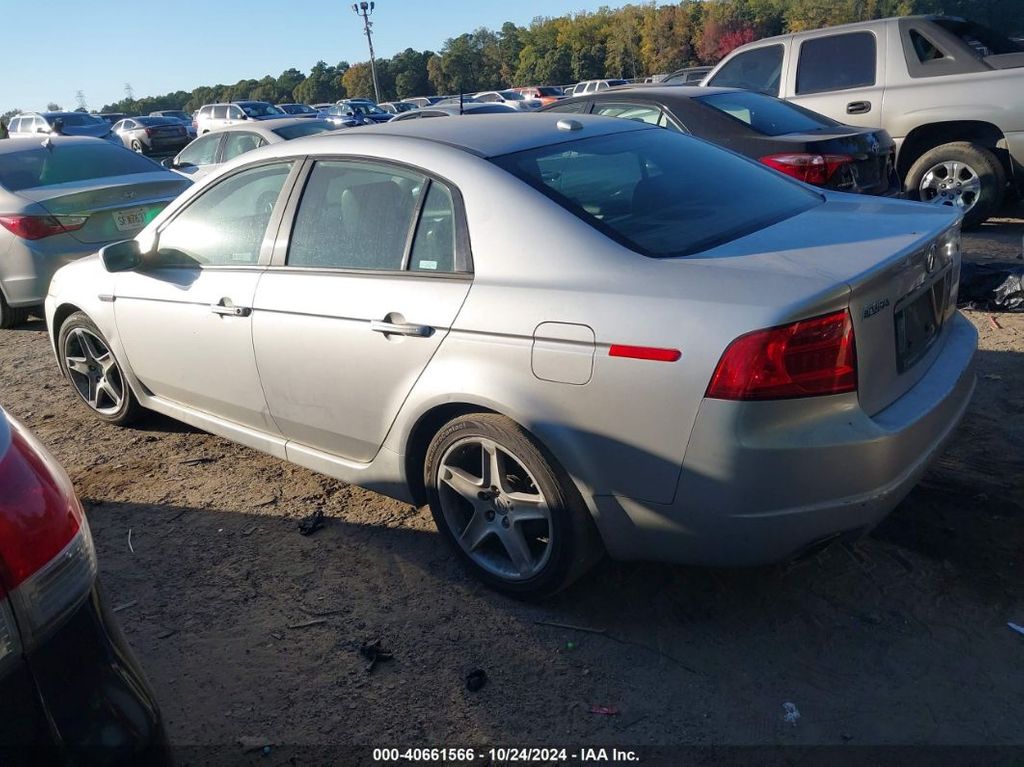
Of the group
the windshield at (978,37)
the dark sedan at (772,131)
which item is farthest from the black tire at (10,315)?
the windshield at (978,37)

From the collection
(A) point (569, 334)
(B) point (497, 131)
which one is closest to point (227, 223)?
(B) point (497, 131)

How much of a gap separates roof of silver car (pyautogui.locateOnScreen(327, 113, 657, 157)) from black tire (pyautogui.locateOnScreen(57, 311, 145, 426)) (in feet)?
6.18

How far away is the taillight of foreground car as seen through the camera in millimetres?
1646

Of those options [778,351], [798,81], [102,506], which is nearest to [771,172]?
[778,351]

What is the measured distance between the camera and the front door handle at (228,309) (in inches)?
147

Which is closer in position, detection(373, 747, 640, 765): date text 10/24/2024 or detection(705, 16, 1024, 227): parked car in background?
detection(373, 747, 640, 765): date text 10/24/2024

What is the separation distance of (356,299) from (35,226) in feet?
16.3

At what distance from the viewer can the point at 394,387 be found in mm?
3232

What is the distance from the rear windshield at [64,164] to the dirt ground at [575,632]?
4661mm

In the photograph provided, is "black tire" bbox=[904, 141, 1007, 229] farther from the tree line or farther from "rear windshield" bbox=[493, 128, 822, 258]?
the tree line

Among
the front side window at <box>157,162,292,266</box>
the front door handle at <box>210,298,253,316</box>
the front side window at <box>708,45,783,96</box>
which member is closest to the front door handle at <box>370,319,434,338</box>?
the front door handle at <box>210,298,253,316</box>

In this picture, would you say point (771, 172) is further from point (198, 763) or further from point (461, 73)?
point (461, 73)

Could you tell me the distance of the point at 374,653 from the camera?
9.77ft

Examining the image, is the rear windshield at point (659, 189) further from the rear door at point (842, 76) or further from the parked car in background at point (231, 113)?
the parked car in background at point (231, 113)
